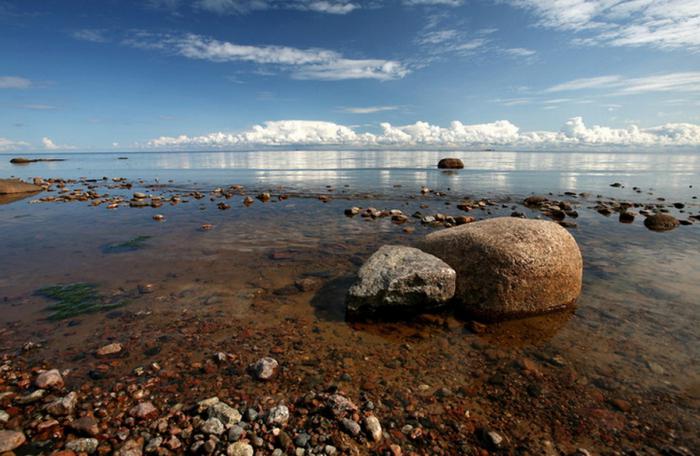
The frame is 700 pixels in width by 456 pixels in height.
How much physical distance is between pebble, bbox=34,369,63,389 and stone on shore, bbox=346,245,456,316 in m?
4.91

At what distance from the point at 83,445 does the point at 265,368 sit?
7.38 ft

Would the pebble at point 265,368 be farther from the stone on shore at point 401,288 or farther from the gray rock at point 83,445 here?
the stone on shore at point 401,288

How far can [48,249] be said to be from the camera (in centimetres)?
1160

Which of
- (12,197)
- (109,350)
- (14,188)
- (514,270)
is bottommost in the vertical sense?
(109,350)

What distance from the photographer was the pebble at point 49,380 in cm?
471

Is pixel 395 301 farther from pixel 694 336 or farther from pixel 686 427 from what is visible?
pixel 694 336

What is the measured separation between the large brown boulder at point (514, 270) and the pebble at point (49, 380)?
739 cm

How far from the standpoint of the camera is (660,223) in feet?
49.4

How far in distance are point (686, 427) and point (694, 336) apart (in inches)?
123

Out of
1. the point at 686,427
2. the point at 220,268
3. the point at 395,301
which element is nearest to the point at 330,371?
the point at 395,301

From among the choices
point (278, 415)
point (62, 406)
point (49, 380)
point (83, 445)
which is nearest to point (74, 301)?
point (49, 380)

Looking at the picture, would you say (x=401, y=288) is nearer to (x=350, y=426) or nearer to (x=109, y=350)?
(x=350, y=426)

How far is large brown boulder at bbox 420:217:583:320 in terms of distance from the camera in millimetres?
7367

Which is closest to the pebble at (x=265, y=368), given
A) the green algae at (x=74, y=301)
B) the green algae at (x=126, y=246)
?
the green algae at (x=74, y=301)
